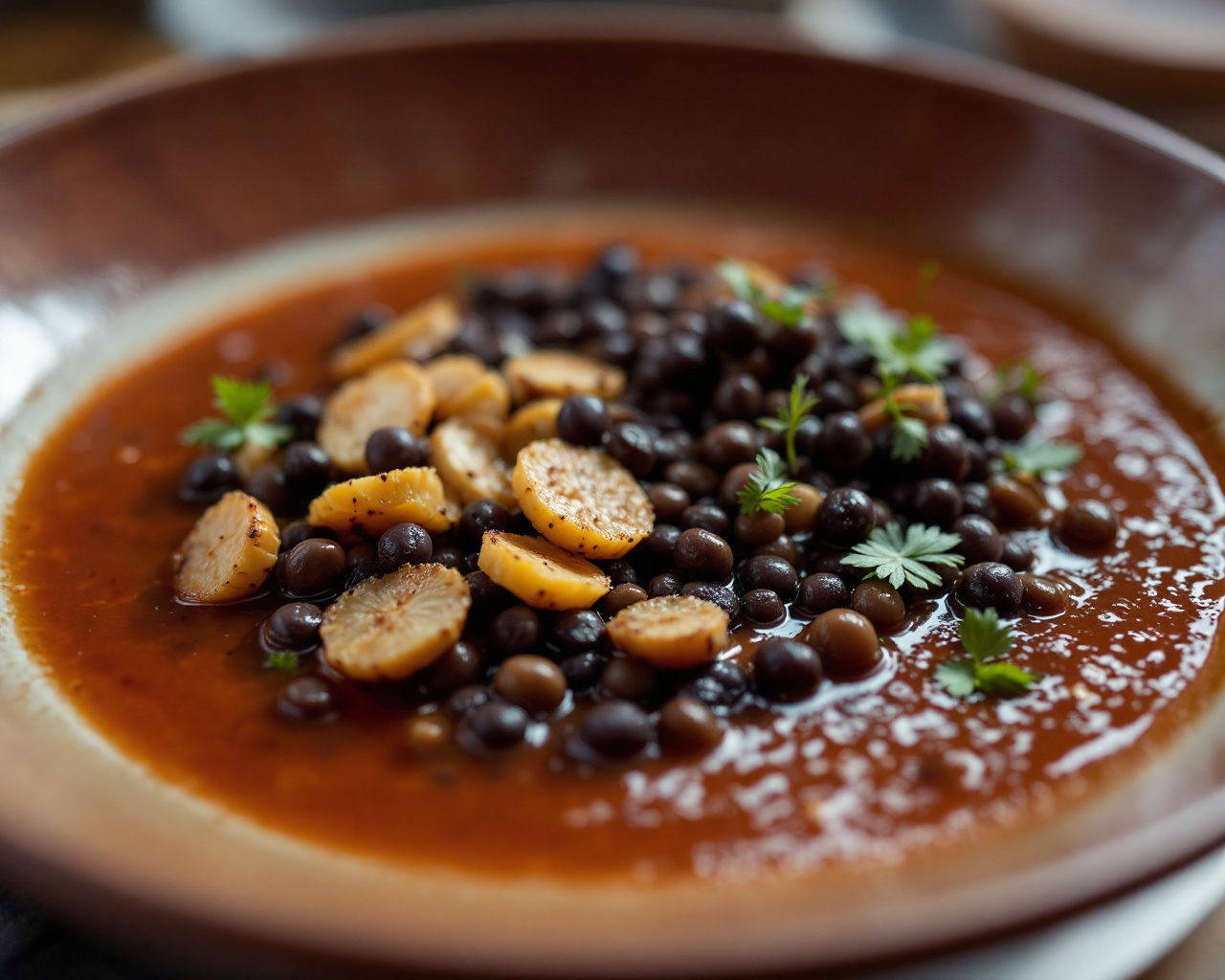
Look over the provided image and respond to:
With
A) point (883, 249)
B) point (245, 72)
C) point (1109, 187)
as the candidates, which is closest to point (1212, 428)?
point (1109, 187)

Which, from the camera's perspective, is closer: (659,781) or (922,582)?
(659,781)

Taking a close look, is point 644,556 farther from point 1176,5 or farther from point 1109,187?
point 1176,5

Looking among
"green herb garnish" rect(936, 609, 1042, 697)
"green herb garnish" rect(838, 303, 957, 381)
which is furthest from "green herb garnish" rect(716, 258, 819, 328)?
"green herb garnish" rect(936, 609, 1042, 697)

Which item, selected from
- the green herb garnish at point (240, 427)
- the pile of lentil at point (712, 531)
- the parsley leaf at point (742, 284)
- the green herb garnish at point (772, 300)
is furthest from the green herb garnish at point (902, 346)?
the green herb garnish at point (240, 427)

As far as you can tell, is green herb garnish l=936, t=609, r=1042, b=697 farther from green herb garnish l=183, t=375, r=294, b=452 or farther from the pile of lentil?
green herb garnish l=183, t=375, r=294, b=452

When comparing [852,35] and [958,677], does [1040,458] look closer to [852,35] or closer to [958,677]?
[958,677]
